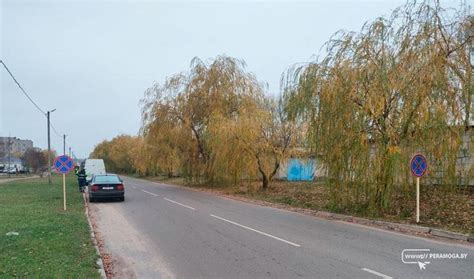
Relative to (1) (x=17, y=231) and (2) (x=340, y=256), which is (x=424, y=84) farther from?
(1) (x=17, y=231)

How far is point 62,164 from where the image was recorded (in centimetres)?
1656

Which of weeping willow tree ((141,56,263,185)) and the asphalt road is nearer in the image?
the asphalt road

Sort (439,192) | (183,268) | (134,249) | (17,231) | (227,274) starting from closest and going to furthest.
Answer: (227,274) < (183,268) < (134,249) < (17,231) < (439,192)

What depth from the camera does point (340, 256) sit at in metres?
7.81

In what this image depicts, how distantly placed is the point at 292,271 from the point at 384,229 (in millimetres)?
5527

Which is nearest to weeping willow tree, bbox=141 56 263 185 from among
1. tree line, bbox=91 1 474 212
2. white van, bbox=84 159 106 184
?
white van, bbox=84 159 106 184

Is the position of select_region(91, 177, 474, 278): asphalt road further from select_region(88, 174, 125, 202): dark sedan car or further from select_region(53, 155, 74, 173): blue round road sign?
select_region(88, 174, 125, 202): dark sedan car

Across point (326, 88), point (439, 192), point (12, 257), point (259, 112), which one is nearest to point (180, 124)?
point (259, 112)

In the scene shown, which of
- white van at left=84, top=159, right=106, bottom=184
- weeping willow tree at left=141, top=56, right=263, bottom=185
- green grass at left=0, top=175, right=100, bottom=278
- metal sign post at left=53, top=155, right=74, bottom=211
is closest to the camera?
green grass at left=0, top=175, right=100, bottom=278

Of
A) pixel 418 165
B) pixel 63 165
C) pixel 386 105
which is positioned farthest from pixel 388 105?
pixel 63 165

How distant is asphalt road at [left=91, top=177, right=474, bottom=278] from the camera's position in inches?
266

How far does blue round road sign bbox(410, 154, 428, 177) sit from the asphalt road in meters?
2.17

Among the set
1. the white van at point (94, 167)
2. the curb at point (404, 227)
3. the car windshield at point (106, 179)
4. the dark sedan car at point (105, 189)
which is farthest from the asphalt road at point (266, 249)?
the white van at point (94, 167)

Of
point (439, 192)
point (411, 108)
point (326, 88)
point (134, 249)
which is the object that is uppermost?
point (326, 88)
